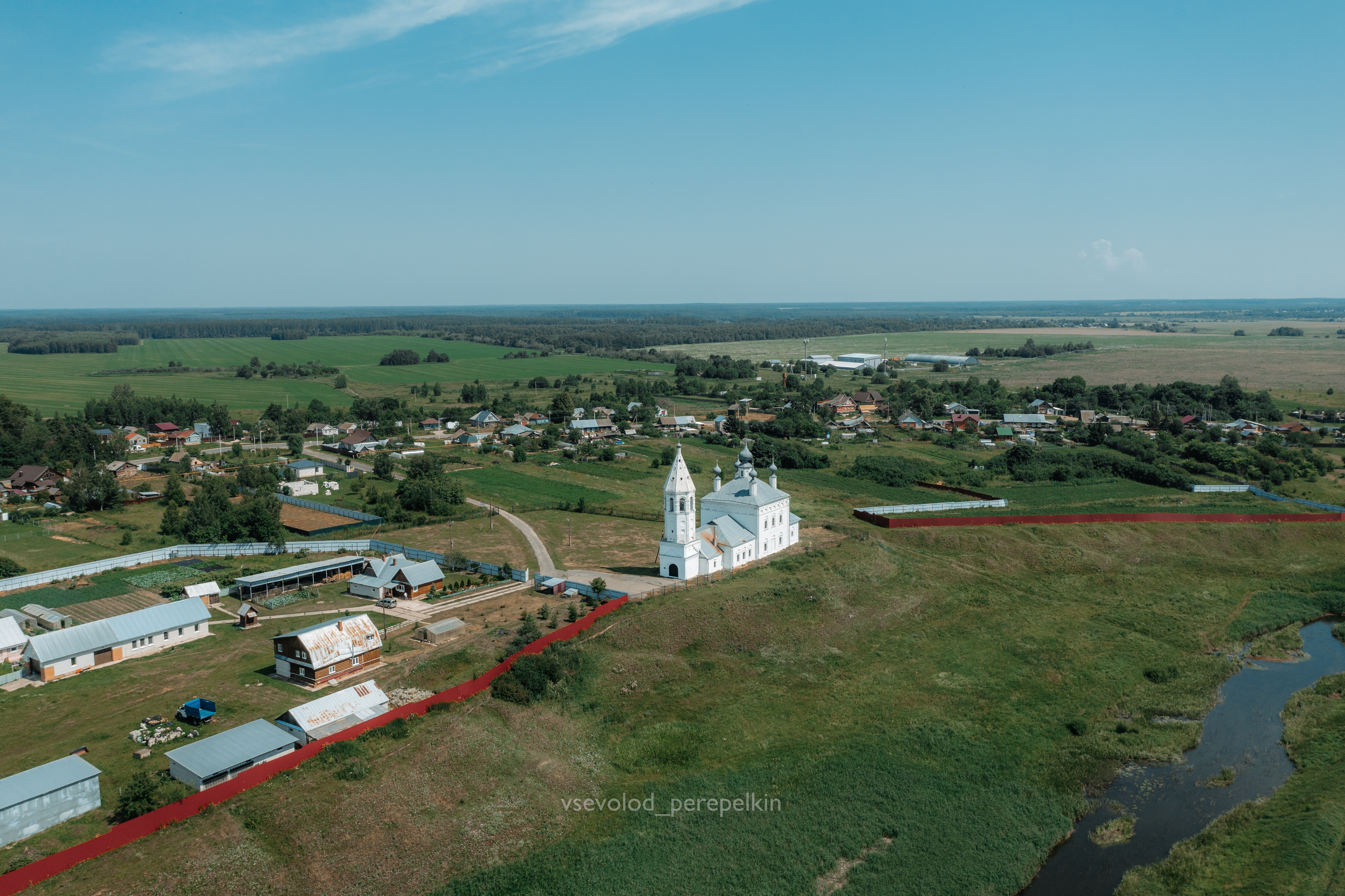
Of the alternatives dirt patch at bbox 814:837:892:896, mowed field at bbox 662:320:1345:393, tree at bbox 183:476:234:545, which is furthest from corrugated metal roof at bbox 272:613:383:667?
mowed field at bbox 662:320:1345:393

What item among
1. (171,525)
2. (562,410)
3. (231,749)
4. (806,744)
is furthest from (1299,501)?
(171,525)

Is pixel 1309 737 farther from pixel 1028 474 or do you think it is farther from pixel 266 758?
pixel 1028 474

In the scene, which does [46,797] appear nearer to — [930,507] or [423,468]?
[423,468]

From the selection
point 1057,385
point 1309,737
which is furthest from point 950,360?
point 1309,737

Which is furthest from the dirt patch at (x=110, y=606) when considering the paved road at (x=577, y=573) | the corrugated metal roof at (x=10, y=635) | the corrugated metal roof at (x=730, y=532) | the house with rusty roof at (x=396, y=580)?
the corrugated metal roof at (x=730, y=532)

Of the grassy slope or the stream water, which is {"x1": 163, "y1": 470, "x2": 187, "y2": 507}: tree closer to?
the grassy slope
